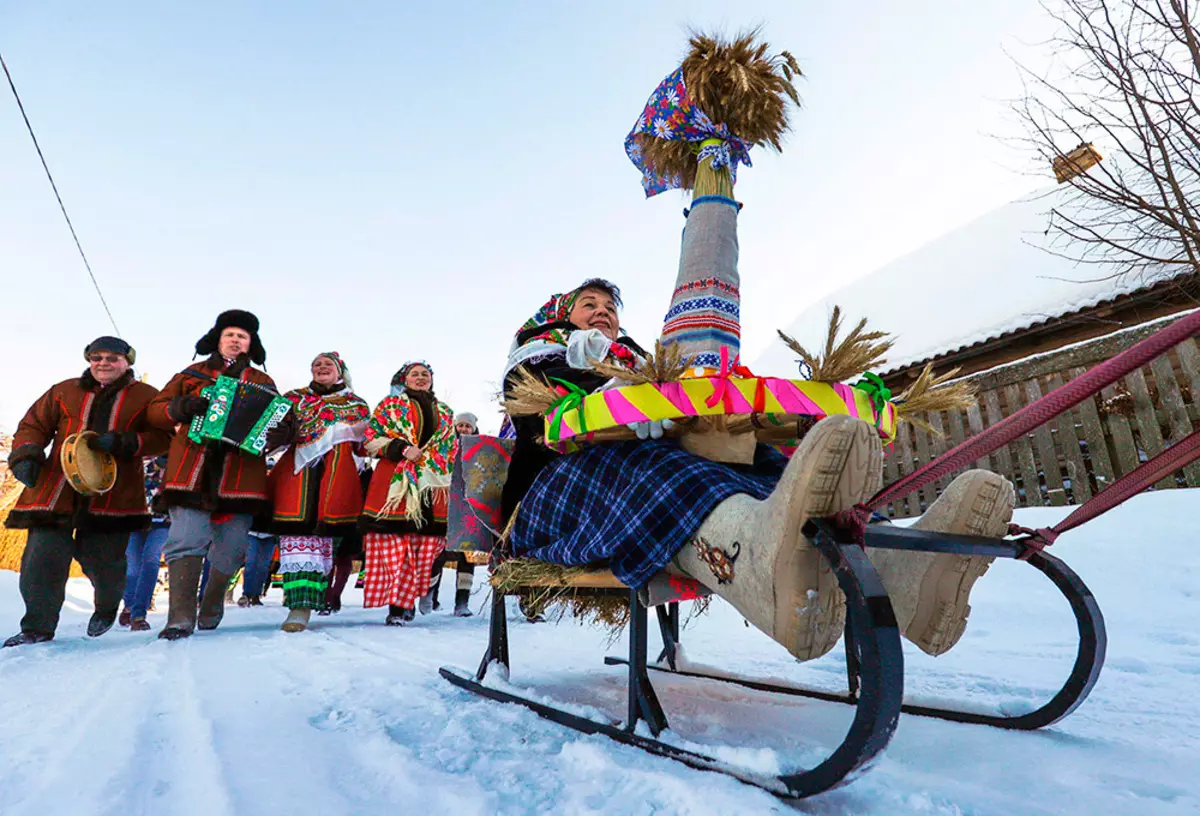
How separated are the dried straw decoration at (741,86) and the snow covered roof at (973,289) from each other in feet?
6.79

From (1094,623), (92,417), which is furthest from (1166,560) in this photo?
(92,417)

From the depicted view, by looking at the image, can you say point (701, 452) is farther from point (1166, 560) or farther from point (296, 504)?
point (296, 504)

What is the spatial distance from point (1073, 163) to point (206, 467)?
584cm

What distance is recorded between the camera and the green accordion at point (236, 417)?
3572 mm

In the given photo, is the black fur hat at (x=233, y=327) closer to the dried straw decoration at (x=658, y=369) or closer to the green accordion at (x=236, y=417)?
the green accordion at (x=236, y=417)

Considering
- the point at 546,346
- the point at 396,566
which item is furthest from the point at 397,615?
the point at 546,346

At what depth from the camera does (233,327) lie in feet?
13.2

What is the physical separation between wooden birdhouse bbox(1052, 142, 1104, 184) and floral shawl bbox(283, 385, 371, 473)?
514 cm

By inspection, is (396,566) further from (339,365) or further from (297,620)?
A: (339,365)

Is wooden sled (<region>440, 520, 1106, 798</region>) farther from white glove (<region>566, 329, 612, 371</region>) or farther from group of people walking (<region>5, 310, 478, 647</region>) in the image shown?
group of people walking (<region>5, 310, 478, 647</region>)

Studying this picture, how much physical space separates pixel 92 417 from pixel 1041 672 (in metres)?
4.88

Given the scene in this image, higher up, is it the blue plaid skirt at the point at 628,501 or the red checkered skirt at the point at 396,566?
the blue plaid skirt at the point at 628,501

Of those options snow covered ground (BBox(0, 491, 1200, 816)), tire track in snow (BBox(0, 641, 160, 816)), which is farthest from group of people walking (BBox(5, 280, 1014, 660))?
tire track in snow (BBox(0, 641, 160, 816))

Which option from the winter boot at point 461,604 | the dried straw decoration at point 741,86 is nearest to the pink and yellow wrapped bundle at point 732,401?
the dried straw decoration at point 741,86
